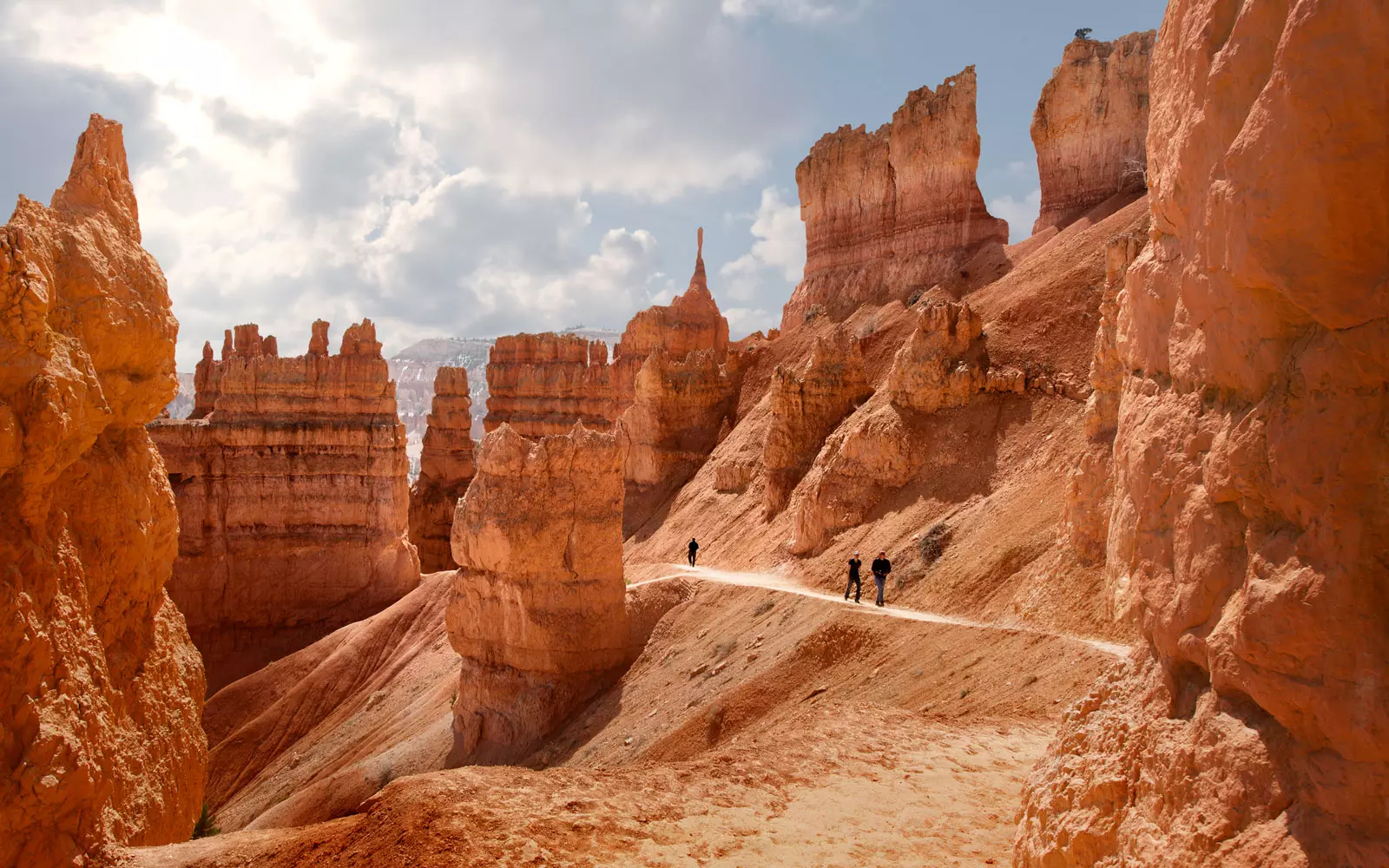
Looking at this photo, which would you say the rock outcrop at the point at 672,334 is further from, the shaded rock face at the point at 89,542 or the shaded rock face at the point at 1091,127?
the shaded rock face at the point at 89,542

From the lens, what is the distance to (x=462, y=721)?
69.9 feet

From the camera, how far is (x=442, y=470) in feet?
156

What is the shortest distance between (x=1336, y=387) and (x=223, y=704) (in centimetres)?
3217

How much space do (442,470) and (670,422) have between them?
47.0ft

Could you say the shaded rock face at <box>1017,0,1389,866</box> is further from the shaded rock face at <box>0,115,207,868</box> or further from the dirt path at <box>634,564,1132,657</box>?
the shaded rock face at <box>0,115,207,868</box>

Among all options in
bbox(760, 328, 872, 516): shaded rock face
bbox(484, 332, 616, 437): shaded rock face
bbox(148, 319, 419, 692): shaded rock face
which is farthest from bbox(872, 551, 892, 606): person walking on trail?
bbox(484, 332, 616, 437): shaded rock face

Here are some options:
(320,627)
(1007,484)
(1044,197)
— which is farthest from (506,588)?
(1044,197)

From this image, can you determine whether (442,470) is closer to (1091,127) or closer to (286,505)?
(286,505)

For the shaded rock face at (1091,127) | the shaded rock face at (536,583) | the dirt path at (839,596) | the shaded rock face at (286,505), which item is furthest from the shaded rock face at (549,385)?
the shaded rock face at (536,583)

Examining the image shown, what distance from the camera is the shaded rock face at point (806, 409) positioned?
27859mm

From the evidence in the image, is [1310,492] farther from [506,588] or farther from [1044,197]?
[1044,197]

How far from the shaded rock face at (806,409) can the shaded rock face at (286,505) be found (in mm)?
15430

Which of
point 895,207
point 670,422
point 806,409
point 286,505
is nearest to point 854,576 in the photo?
point 806,409

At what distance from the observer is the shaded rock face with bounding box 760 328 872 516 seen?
27.9 metres
